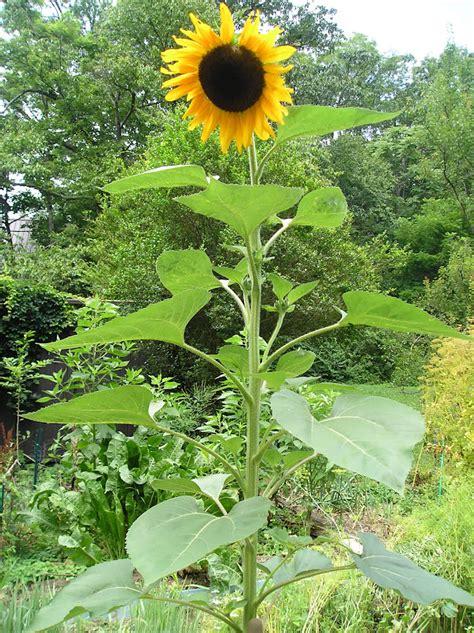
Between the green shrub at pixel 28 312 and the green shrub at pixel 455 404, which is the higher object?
the green shrub at pixel 28 312

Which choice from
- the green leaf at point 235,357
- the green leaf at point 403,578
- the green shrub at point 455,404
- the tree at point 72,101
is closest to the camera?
the green leaf at point 403,578

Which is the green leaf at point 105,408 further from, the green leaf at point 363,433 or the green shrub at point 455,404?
the green shrub at point 455,404

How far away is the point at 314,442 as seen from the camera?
1.65 ft

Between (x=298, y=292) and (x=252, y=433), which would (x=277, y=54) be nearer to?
(x=298, y=292)

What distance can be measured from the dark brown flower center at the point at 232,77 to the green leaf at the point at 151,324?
278 mm

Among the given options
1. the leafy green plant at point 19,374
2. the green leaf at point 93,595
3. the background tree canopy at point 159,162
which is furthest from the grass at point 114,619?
the background tree canopy at point 159,162

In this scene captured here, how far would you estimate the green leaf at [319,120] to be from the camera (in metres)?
0.73

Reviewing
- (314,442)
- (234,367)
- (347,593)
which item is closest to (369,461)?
(314,442)

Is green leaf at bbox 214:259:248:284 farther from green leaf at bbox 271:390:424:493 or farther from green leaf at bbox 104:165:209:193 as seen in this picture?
green leaf at bbox 271:390:424:493

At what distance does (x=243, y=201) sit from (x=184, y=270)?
0.23 metres

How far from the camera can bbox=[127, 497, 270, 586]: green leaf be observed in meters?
0.54

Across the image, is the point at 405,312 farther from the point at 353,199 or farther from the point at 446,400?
the point at 353,199

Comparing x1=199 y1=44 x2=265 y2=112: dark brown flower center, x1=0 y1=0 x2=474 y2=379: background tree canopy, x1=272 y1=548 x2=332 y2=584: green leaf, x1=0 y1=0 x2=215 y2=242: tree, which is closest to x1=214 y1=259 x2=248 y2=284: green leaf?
x1=199 y1=44 x2=265 y2=112: dark brown flower center

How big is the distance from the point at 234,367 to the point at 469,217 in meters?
16.0
